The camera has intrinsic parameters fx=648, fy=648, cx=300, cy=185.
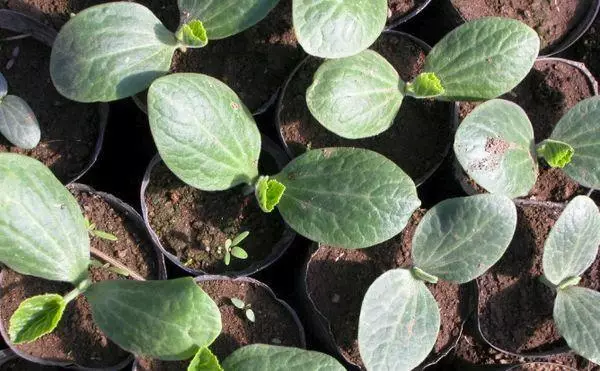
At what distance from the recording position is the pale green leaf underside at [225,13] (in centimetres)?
140

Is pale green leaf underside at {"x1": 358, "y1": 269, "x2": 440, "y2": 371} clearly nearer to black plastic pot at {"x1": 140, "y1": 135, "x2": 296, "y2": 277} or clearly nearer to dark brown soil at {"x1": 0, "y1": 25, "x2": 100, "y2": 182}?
black plastic pot at {"x1": 140, "y1": 135, "x2": 296, "y2": 277}

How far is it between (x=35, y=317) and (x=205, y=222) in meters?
0.42

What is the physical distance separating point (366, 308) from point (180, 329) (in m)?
0.41

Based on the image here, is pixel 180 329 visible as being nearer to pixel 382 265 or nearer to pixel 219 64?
pixel 382 265

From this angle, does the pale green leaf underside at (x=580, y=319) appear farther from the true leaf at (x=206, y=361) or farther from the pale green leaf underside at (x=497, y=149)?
the true leaf at (x=206, y=361)

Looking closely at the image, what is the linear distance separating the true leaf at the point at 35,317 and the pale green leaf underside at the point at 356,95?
659 millimetres

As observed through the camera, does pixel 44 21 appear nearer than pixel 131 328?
No

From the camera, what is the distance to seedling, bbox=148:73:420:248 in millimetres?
1307

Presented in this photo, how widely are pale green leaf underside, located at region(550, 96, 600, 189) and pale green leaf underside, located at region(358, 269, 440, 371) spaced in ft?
1.59

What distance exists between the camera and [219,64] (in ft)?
5.16

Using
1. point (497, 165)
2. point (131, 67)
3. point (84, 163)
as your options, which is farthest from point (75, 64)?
point (497, 165)

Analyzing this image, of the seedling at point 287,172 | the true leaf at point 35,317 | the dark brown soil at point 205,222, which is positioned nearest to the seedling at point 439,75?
the seedling at point 287,172

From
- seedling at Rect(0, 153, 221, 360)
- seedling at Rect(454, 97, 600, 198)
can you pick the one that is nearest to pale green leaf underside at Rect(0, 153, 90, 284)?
seedling at Rect(0, 153, 221, 360)

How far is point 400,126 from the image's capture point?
1622 mm
